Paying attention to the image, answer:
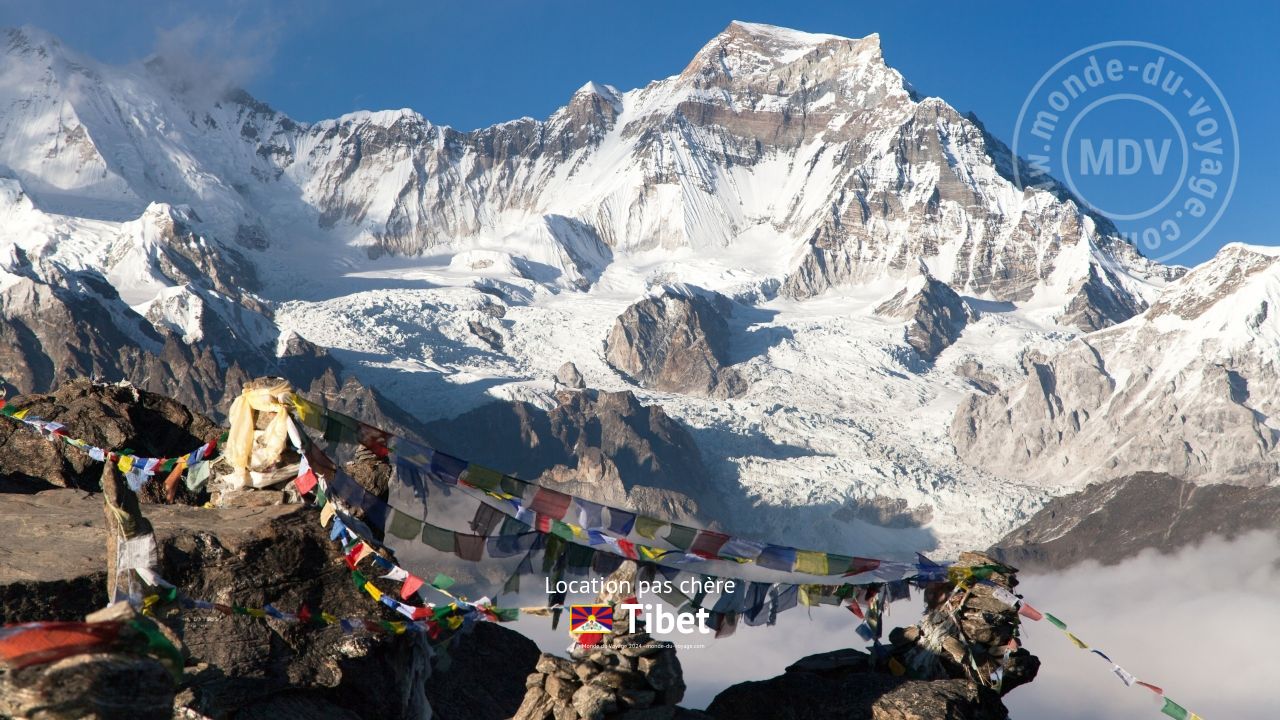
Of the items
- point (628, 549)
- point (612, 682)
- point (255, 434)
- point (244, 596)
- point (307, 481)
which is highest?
point (255, 434)

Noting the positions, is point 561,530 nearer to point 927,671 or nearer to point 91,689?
point 927,671

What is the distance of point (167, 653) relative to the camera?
9.24 metres

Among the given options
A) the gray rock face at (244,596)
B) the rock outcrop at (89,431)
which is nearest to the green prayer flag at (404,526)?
the gray rock face at (244,596)

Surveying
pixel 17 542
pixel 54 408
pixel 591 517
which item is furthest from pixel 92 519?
pixel 54 408

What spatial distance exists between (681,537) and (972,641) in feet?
15.1

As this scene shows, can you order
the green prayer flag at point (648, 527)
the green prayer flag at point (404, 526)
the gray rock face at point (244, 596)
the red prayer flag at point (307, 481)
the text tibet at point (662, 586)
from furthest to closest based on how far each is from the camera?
1. the green prayer flag at point (648, 527)
2. the text tibet at point (662, 586)
3. the green prayer flag at point (404, 526)
4. the red prayer flag at point (307, 481)
5. the gray rock face at point (244, 596)

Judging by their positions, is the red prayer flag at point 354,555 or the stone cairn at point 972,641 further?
the stone cairn at point 972,641

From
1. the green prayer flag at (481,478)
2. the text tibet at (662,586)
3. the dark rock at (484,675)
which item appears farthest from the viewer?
the dark rock at (484,675)

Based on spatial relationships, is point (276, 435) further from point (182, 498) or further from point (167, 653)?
point (167, 653)

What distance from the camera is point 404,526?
17281 millimetres

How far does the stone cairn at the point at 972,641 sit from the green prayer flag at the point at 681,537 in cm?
358

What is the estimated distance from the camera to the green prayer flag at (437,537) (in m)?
17.3

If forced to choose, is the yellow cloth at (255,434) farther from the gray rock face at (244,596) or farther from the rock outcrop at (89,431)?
the rock outcrop at (89,431)

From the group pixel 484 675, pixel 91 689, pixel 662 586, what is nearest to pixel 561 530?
pixel 662 586
